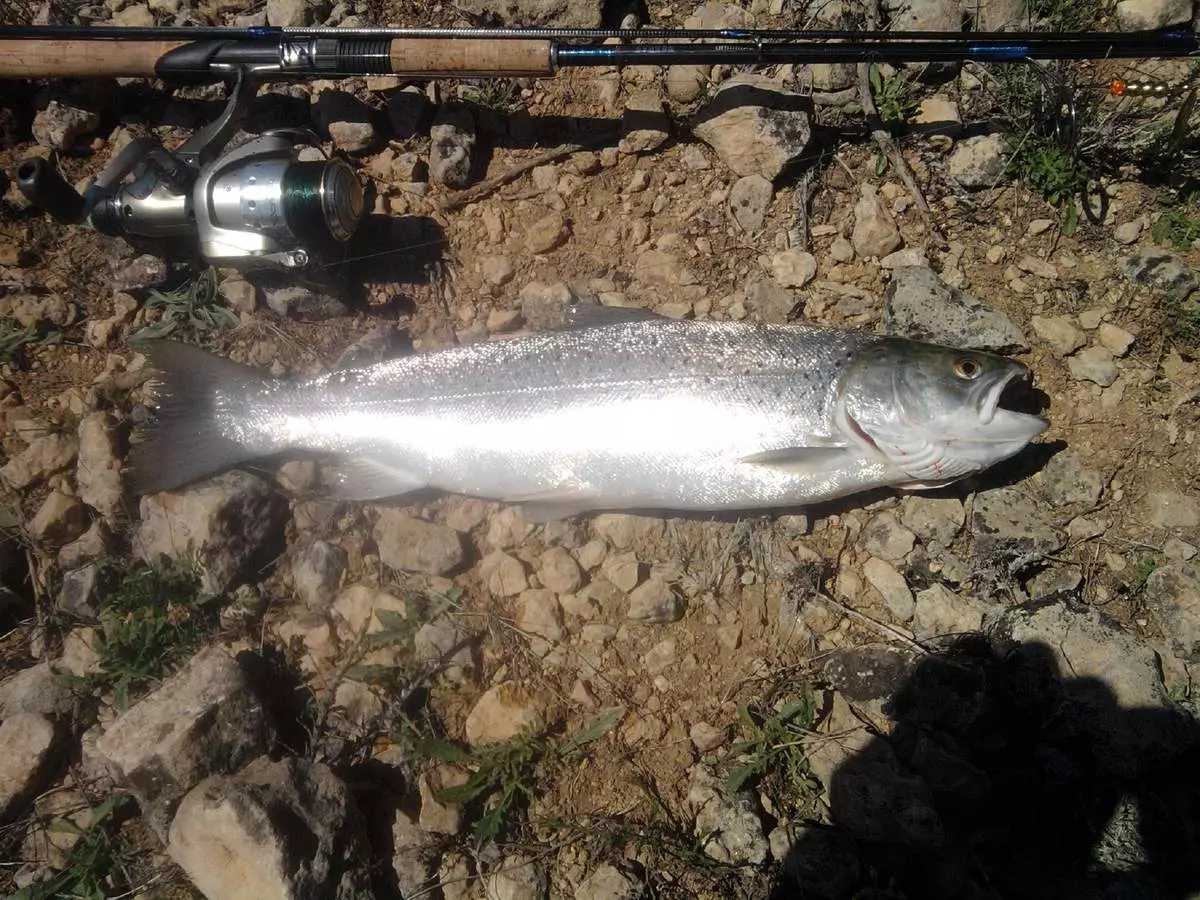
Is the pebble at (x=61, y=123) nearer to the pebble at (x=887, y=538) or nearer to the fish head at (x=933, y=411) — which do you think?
the fish head at (x=933, y=411)

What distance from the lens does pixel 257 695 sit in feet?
9.59

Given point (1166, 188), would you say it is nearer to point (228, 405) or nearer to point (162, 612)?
point (228, 405)

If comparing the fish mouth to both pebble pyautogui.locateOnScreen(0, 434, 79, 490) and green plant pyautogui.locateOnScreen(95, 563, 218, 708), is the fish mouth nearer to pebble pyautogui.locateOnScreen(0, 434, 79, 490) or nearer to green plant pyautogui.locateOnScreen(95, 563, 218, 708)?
green plant pyautogui.locateOnScreen(95, 563, 218, 708)

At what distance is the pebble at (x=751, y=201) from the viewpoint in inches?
150

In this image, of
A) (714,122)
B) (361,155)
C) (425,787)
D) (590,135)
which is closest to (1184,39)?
(714,122)

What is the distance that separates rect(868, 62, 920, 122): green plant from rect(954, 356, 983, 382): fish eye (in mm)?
1584

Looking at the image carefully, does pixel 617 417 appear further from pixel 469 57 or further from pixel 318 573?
pixel 469 57

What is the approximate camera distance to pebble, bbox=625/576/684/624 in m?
3.28

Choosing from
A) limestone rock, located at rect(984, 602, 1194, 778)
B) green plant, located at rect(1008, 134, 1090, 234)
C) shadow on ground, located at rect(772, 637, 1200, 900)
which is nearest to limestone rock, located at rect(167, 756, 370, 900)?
shadow on ground, located at rect(772, 637, 1200, 900)

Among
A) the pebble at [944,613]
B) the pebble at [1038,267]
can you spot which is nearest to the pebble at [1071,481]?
the pebble at [944,613]

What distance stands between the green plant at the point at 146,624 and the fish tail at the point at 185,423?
0.42m

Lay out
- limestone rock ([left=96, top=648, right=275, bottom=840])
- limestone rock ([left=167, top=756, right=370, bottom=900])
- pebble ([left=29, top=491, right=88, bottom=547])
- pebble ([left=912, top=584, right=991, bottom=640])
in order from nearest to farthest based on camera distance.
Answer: limestone rock ([left=167, top=756, right=370, bottom=900])
limestone rock ([left=96, top=648, right=275, bottom=840])
pebble ([left=912, top=584, right=991, bottom=640])
pebble ([left=29, top=491, right=88, bottom=547])

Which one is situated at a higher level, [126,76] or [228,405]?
[126,76]

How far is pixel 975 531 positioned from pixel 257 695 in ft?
11.0
